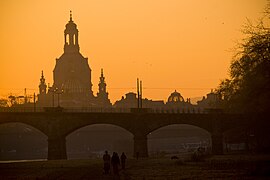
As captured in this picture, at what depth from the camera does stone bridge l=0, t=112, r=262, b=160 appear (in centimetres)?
8794

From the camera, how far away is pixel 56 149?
8712 cm

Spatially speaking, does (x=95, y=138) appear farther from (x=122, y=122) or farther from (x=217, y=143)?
(x=217, y=143)

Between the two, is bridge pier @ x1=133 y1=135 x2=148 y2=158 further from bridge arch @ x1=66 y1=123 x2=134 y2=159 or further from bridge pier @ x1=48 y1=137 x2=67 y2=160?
bridge arch @ x1=66 y1=123 x2=134 y2=159

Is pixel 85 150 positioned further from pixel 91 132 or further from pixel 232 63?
pixel 232 63

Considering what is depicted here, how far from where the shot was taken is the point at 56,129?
291 ft

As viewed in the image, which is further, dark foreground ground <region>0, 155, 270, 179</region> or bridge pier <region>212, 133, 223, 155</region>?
bridge pier <region>212, 133, 223, 155</region>

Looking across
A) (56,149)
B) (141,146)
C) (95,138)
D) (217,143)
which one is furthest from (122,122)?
(95,138)

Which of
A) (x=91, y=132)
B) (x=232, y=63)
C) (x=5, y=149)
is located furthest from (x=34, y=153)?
(x=232, y=63)

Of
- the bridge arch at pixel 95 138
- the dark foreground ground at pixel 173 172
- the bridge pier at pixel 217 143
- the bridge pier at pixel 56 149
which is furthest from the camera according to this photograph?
the bridge arch at pixel 95 138

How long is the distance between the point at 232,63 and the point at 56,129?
26.0 m

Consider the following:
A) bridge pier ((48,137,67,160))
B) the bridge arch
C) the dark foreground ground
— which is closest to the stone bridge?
bridge pier ((48,137,67,160))

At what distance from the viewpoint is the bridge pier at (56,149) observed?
284 ft

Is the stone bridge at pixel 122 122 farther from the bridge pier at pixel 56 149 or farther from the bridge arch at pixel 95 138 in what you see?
the bridge arch at pixel 95 138

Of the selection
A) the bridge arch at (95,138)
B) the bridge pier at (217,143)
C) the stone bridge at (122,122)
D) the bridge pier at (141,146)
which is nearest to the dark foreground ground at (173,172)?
the stone bridge at (122,122)
